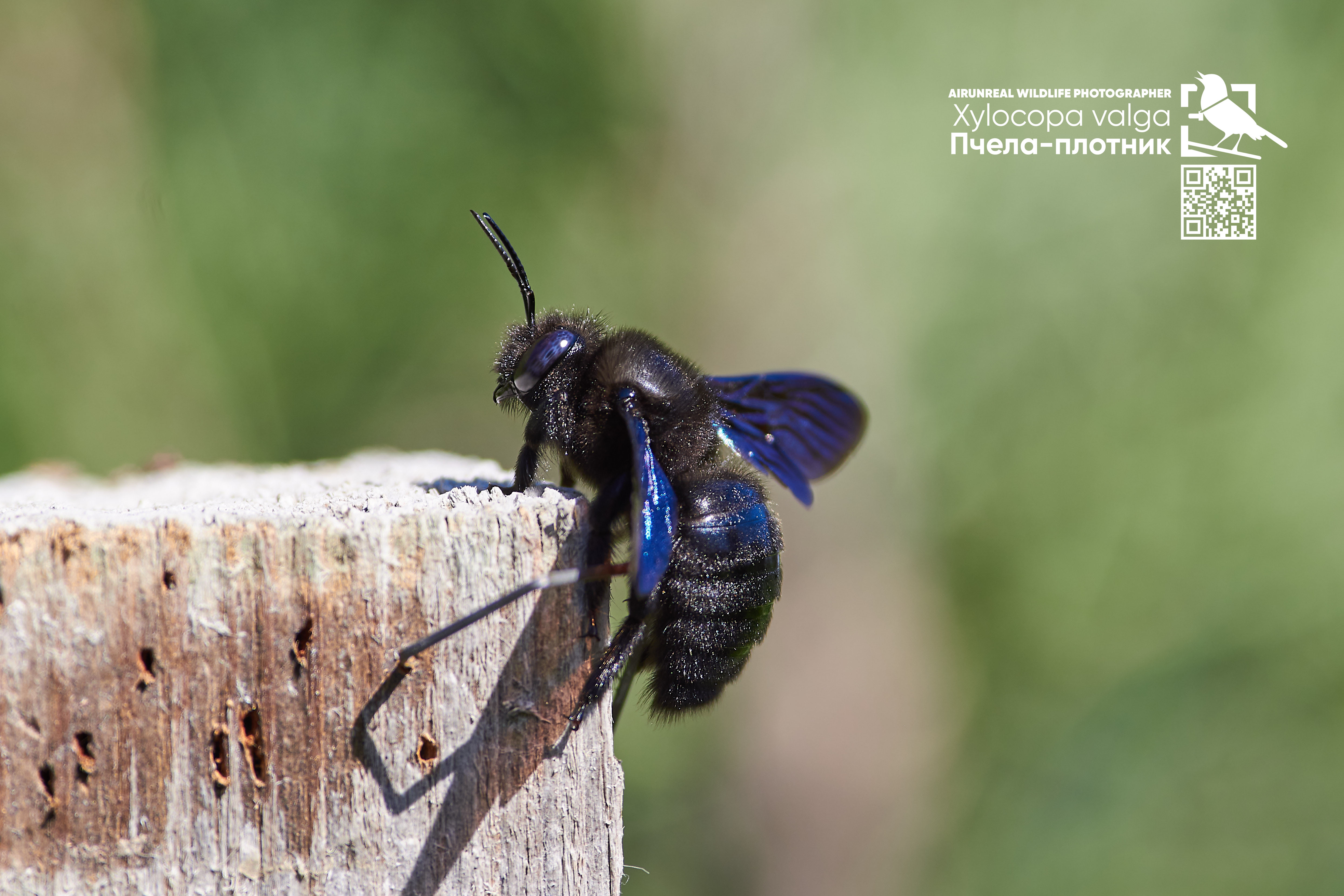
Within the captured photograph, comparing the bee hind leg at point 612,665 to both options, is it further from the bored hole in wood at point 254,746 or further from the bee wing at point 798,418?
the bee wing at point 798,418

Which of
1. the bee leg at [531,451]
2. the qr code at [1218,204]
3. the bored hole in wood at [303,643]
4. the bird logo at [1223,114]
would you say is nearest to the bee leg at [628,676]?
the bee leg at [531,451]

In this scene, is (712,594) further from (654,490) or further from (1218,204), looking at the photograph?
(1218,204)

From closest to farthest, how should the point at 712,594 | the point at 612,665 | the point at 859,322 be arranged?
the point at 612,665, the point at 712,594, the point at 859,322

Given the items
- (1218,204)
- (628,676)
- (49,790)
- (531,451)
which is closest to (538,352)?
(531,451)

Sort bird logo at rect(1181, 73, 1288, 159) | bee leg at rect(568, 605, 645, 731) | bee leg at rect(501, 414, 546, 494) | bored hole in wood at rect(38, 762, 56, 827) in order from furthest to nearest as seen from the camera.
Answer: bird logo at rect(1181, 73, 1288, 159)
bee leg at rect(501, 414, 546, 494)
bee leg at rect(568, 605, 645, 731)
bored hole in wood at rect(38, 762, 56, 827)

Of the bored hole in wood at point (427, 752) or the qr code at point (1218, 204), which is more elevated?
the qr code at point (1218, 204)

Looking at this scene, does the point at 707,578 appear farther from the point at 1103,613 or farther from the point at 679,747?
the point at 1103,613

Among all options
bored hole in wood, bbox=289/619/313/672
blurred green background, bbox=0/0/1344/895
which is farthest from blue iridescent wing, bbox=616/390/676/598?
blurred green background, bbox=0/0/1344/895

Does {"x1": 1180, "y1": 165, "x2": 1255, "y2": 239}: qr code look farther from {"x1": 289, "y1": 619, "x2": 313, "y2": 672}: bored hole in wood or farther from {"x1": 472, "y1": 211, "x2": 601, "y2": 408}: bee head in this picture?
{"x1": 289, "y1": 619, "x2": 313, "y2": 672}: bored hole in wood
